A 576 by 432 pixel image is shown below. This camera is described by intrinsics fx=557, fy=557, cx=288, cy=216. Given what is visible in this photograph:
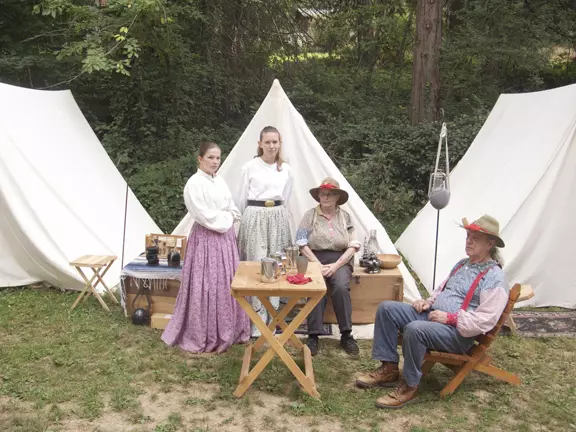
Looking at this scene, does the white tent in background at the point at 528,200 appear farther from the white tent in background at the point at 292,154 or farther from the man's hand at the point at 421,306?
the man's hand at the point at 421,306

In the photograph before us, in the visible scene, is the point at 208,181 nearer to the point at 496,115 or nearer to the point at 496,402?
the point at 496,402

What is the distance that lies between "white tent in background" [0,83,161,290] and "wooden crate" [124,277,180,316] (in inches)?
25.2

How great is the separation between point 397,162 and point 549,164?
341 centimetres

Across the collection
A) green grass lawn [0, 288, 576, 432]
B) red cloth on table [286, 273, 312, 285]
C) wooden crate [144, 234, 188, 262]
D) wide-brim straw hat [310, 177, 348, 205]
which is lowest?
green grass lawn [0, 288, 576, 432]

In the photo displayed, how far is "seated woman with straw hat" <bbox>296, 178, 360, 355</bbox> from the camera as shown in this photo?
3.55m

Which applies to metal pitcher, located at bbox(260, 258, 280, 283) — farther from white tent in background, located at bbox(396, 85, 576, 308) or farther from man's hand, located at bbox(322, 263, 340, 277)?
white tent in background, located at bbox(396, 85, 576, 308)

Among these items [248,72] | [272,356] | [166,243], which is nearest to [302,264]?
[272,356]

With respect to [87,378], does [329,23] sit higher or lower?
higher

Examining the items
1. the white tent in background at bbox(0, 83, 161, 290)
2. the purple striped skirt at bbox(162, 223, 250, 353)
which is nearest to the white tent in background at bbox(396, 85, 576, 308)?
the purple striped skirt at bbox(162, 223, 250, 353)

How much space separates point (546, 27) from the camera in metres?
8.93

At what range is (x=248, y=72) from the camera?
863 centimetres

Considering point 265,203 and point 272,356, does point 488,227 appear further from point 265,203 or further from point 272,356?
point 265,203

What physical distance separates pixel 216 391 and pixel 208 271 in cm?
78

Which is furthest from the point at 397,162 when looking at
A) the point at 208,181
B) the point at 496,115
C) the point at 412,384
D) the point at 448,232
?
the point at 412,384
